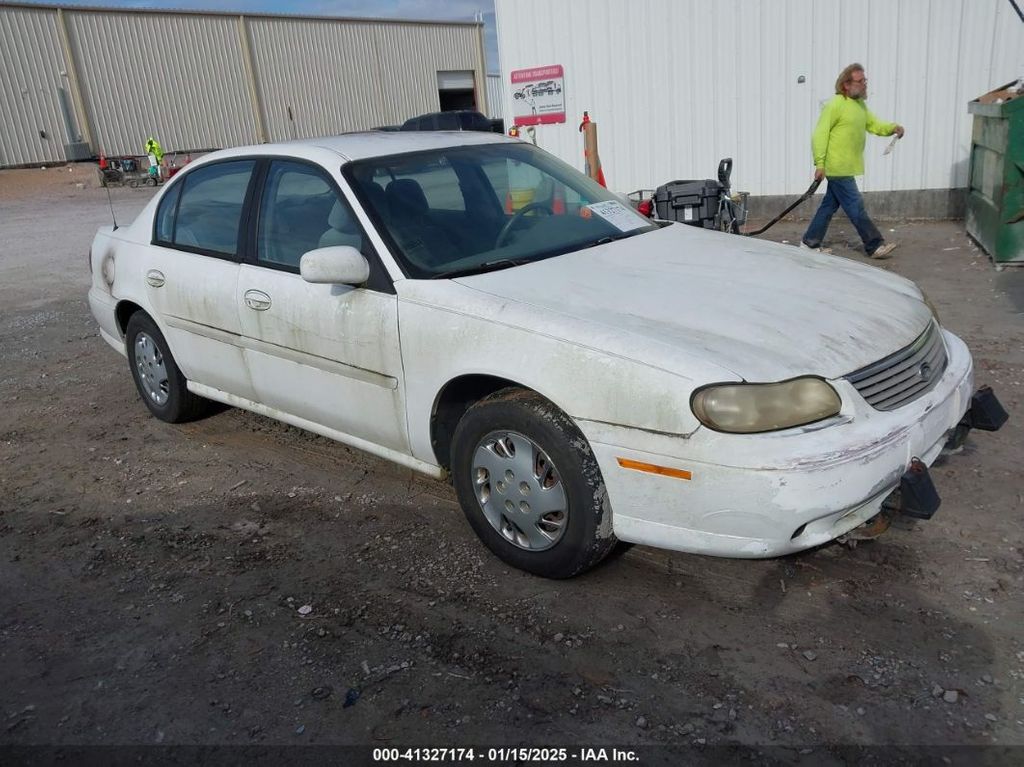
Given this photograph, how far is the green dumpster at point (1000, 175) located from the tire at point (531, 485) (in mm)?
5454

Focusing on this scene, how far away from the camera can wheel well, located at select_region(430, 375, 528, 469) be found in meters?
3.37

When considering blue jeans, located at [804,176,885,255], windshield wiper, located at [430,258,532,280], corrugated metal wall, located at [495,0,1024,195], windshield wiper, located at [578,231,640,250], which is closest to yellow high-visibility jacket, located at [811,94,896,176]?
blue jeans, located at [804,176,885,255]

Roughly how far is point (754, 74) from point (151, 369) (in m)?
8.50

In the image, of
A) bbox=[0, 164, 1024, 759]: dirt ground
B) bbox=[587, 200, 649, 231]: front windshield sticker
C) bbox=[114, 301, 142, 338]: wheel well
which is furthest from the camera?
bbox=[114, 301, 142, 338]: wheel well

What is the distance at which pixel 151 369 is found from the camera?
5195 mm

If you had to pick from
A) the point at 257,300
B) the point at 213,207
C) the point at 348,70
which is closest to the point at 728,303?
the point at 257,300

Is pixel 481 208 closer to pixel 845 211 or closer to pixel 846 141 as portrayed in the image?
pixel 846 141

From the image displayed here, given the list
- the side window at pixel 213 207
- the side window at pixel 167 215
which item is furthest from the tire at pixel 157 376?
the side window at pixel 213 207

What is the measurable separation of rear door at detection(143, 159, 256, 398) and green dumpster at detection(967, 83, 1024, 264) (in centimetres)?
589

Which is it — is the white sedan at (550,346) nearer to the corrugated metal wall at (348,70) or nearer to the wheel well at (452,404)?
the wheel well at (452,404)

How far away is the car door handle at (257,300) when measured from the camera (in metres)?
4.03

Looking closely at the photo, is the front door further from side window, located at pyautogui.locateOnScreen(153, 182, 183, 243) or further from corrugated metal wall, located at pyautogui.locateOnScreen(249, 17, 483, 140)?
corrugated metal wall, located at pyautogui.locateOnScreen(249, 17, 483, 140)

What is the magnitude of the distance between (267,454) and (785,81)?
8533 mm

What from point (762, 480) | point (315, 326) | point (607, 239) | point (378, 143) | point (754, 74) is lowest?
point (762, 480)
